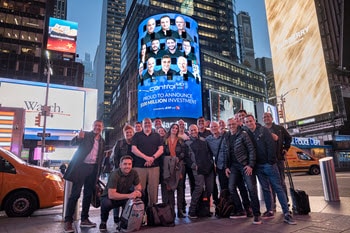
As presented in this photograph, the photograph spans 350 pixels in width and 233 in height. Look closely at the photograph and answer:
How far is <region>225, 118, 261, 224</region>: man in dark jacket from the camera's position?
4.88 meters

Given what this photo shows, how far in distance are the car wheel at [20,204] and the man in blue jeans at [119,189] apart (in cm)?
282

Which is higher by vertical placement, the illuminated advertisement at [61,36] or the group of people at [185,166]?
the illuminated advertisement at [61,36]

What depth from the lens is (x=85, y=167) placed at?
5047mm

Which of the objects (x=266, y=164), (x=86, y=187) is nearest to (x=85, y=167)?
(x=86, y=187)

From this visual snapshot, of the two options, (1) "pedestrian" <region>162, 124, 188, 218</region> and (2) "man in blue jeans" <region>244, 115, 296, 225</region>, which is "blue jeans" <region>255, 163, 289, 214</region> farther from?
(1) "pedestrian" <region>162, 124, 188, 218</region>

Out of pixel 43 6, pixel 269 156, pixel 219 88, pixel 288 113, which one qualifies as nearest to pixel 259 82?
pixel 219 88

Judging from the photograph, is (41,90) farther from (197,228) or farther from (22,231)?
(197,228)

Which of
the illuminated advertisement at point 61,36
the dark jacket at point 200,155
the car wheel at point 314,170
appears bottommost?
the car wheel at point 314,170

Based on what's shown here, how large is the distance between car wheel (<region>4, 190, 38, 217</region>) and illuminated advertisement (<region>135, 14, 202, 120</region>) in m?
33.7

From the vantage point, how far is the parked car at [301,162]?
18203 millimetres

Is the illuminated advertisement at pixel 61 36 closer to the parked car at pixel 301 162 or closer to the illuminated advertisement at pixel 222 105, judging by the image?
the illuminated advertisement at pixel 222 105

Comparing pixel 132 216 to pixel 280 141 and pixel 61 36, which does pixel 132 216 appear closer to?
pixel 280 141

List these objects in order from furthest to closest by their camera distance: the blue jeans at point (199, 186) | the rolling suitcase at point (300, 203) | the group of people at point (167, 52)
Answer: the group of people at point (167, 52), the blue jeans at point (199, 186), the rolling suitcase at point (300, 203)

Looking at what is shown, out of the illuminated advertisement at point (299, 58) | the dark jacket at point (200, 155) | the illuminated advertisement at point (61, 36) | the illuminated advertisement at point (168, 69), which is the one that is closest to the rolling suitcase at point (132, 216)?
the dark jacket at point (200, 155)
